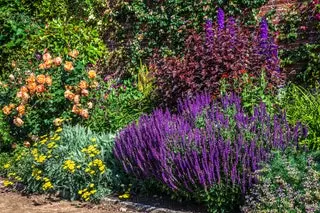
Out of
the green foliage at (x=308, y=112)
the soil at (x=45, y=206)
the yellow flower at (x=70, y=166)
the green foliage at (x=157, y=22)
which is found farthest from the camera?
the green foliage at (x=157, y=22)

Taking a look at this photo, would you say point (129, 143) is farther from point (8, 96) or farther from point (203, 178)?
point (8, 96)

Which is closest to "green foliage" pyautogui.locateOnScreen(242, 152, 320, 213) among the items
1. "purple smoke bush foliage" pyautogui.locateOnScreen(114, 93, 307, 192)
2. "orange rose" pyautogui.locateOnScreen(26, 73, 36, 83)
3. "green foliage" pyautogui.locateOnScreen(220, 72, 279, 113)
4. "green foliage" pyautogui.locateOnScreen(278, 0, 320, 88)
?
"purple smoke bush foliage" pyautogui.locateOnScreen(114, 93, 307, 192)

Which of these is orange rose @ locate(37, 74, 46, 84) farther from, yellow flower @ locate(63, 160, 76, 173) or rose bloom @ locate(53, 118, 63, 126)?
yellow flower @ locate(63, 160, 76, 173)

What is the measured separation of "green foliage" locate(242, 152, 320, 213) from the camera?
17.6 ft

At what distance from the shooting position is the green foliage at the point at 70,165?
23.0ft

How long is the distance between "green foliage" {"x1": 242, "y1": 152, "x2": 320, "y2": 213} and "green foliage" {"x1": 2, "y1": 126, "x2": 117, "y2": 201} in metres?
1.98

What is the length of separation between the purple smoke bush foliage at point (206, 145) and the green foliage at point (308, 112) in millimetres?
893

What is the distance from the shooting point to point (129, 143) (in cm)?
664

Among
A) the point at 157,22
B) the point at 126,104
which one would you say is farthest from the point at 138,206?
the point at 157,22

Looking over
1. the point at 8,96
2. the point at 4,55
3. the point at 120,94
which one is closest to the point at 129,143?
the point at 8,96

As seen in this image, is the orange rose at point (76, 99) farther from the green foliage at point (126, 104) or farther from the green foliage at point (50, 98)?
the green foliage at point (126, 104)

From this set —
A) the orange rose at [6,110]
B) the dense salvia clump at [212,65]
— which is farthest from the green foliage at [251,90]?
the orange rose at [6,110]

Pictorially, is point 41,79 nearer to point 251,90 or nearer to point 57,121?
point 57,121

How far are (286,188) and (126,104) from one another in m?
4.76
